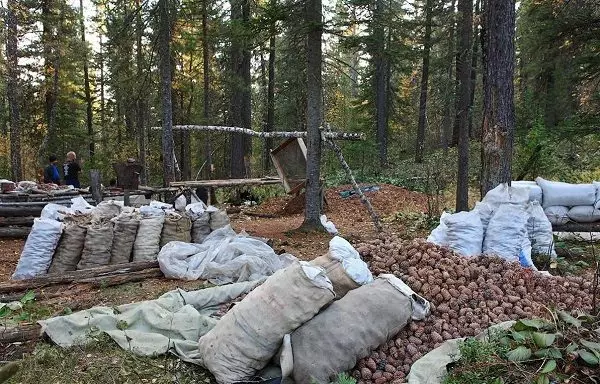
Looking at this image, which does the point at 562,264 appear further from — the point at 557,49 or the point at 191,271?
the point at 557,49

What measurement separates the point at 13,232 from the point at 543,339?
10.1m

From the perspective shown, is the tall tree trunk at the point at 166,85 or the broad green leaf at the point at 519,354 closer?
the broad green leaf at the point at 519,354

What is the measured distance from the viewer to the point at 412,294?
407cm

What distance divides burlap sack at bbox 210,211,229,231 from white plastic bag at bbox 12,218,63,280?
2.32 meters

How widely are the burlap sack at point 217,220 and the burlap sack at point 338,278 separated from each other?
367 centimetres

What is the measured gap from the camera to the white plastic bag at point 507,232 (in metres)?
5.68

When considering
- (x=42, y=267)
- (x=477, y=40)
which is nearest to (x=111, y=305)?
(x=42, y=267)

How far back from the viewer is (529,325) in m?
3.31

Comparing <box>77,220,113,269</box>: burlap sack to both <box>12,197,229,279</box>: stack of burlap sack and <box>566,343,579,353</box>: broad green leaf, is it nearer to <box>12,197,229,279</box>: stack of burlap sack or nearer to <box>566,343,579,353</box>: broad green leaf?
<box>12,197,229,279</box>: stack of burlap sack

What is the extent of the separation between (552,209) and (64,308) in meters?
7.32

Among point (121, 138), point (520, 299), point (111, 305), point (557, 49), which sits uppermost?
point (557, 49)

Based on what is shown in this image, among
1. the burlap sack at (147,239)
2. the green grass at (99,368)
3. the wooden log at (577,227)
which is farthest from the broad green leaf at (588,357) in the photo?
the burlap sack at (147,239)

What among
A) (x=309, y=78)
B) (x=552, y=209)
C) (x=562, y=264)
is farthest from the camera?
(x=309, y=78)

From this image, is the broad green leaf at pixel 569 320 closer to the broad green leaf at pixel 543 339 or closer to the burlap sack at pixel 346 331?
the broad green leaf at pixel 543 339
